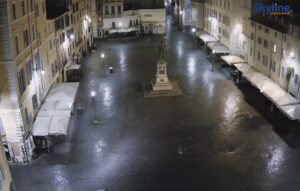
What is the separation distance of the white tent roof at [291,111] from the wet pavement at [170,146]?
199cm

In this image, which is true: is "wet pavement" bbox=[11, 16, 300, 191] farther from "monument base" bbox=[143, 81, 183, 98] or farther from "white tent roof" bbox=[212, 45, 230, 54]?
"white tent roof" bbox=[212, 45, 230, 54]

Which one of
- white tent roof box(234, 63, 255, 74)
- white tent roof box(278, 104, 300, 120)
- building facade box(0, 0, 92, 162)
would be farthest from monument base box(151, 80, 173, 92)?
white tent roof box(278, 104, 300, 120)

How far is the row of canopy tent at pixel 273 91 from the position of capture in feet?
140

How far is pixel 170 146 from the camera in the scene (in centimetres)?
4031

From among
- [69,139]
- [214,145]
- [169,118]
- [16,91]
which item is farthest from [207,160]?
[16,91]

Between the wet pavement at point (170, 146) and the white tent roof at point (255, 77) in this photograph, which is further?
the white tent roof at point (255, 77)

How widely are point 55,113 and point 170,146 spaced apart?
13.4 metres

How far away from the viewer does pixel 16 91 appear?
35.9m

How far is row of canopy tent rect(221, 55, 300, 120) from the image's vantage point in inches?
1683

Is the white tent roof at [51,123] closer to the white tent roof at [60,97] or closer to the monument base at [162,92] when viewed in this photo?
the white tent roof at [60,97]

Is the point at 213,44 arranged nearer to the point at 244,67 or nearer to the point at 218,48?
the point at 218,48

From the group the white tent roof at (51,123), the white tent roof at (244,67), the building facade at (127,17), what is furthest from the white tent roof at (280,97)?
the building facade at (127,17)

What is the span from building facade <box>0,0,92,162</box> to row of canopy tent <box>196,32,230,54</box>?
105ft

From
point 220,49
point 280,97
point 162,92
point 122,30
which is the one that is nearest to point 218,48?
point 220,49
